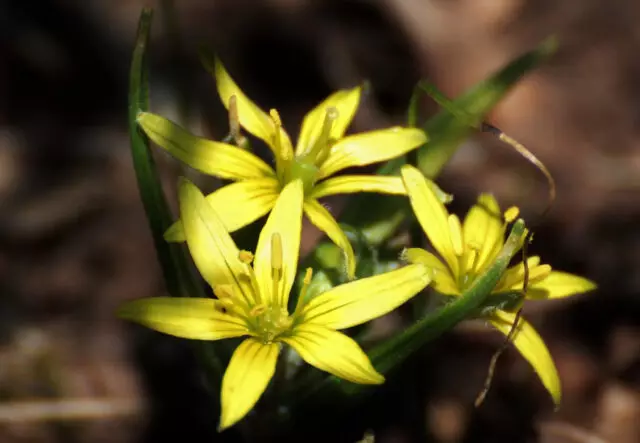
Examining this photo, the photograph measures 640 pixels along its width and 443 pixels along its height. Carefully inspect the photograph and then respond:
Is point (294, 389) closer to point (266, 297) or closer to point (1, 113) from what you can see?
point (266, 297)

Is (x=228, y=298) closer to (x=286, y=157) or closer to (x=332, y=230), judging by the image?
(x=332, y=230)

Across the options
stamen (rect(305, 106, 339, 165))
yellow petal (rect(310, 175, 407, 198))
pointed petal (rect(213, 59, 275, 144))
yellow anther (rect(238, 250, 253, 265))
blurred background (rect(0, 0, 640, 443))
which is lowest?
blurred background (rect(0, 0, 640, 443))

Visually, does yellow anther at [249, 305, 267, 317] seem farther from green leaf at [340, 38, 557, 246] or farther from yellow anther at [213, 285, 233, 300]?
green leaf at [340, 38, 557, 246]

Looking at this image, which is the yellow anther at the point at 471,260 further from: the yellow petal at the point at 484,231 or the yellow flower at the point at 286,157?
the yellow flower at the point at 286,157

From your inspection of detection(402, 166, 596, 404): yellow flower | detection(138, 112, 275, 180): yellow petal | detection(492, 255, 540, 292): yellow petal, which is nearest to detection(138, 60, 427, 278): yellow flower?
detection(138, 112, 275, 180): yellow petal

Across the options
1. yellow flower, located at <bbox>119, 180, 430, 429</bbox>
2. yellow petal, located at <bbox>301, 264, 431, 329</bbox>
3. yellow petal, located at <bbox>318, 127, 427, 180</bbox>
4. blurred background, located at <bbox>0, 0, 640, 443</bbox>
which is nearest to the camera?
yellow flower, located at <bbox>119, 180, 430, 429</bbox>

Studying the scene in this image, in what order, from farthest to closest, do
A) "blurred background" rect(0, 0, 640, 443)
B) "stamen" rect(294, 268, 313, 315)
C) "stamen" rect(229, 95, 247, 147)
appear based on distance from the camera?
"blurred background" rect(0, 0, 640, 443) → "stamen" rect(229, 95, 247, 147) → "stamen" rect(294, 268, 313, 315)
